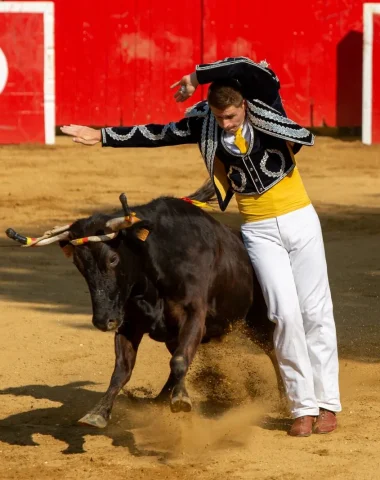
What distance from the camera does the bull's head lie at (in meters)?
4.22

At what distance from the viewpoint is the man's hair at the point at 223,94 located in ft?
13.6

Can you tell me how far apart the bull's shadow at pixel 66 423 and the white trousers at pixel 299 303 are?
61cm

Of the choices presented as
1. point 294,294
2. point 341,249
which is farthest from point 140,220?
point 341,249

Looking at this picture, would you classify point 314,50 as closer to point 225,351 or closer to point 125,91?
point 125,91

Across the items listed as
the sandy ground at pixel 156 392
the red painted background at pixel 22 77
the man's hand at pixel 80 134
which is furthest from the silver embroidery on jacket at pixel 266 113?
the red painted background at pixel 22 77

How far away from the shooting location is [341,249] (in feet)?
27.7

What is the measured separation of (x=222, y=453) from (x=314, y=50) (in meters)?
9.32

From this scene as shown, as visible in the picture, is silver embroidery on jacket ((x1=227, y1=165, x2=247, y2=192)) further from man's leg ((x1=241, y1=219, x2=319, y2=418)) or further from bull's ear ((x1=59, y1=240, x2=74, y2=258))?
bull's ear ((x1=59, y1=240, x2=74, y2=258))

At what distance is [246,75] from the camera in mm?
4211

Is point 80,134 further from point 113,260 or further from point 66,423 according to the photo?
point 66,423

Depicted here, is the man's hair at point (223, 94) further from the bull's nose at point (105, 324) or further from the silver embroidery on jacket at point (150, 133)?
the bull's nose at point (105, 324)

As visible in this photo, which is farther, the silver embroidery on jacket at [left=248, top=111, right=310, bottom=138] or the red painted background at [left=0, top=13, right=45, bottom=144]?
the red painted background at [left=0, top=13, right=45, bottom=144]

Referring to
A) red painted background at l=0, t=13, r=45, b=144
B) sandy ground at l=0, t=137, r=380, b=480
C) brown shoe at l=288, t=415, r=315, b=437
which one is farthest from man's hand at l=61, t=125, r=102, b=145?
red painted background at l=0, t=13, r=45, b=144

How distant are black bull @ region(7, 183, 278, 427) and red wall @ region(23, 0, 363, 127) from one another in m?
8.31
